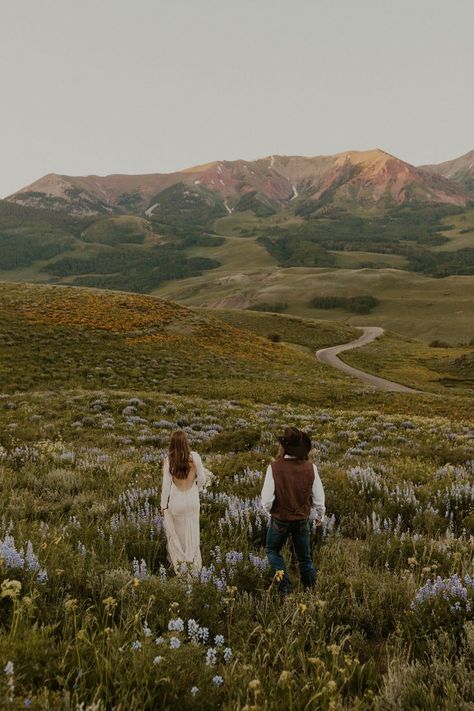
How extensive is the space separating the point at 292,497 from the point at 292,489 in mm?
96

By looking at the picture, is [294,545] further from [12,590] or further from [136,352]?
[136,352]

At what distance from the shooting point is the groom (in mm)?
5605

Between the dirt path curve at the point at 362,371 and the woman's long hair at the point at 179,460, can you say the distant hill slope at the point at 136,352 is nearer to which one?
the dirt path curve at the point at 362,371

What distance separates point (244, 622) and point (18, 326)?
48133 millimetres

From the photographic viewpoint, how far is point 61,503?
741cm

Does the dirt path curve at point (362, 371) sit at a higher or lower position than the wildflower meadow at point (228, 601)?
lower

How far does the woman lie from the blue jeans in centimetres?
88

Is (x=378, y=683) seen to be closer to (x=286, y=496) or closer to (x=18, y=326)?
(x=286, y=496)

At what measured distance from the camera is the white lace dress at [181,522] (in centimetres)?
562

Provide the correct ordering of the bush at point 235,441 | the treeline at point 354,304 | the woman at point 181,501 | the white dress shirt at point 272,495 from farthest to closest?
the treeline at point 354,304 < the bush at point 235,441 < the white dress shirt at point 272,495 < the woman at point 181,501

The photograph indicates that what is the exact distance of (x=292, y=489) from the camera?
5777mm

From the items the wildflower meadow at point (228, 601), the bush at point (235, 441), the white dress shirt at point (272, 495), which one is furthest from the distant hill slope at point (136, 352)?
the white dress shirt at point (272, 495)

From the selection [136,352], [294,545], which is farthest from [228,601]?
[136,352]

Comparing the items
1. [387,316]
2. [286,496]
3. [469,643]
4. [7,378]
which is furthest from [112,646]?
[387,316]
